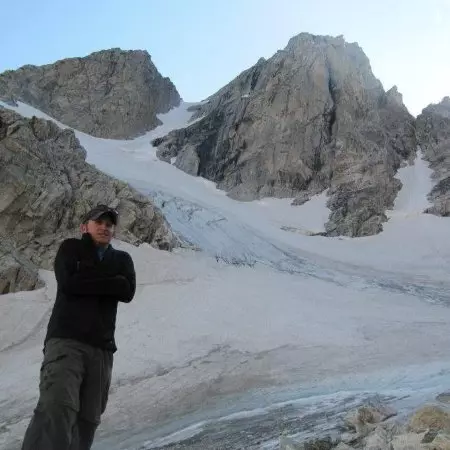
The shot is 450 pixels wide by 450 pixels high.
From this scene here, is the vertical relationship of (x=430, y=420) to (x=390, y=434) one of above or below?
above

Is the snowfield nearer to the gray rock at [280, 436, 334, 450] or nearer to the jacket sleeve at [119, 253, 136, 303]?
the gray rock at [280, 436, 334, 450]

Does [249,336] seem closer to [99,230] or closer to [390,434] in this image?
[390,434]

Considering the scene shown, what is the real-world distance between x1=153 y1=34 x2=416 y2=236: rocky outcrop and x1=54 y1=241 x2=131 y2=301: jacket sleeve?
35.3m

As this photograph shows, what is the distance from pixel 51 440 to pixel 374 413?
11.9ft

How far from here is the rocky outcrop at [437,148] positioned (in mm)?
40875

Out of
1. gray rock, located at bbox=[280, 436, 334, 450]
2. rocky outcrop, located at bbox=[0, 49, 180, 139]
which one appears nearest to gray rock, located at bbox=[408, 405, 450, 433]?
gray rock, located at bbox=[280, 436, 334, 450]

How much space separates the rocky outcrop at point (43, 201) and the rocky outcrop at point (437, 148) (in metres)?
24.6

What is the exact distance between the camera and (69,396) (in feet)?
11.8

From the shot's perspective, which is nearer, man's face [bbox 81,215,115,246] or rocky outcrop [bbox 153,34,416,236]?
man's face [bbox 81,215,115,246]

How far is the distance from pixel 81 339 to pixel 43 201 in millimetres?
16201

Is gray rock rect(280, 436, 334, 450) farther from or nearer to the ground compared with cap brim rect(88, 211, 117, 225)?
nearer to the ground

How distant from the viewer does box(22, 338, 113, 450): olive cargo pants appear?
347cm

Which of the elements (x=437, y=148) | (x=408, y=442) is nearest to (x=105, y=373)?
(x=408, y=442)

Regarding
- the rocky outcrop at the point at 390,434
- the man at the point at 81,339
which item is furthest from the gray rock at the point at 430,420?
the man at the point at 81,339
